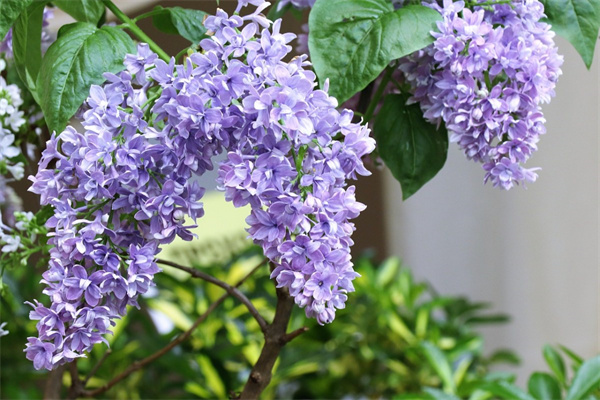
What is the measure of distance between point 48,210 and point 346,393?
95 cm

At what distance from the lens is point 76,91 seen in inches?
15.1

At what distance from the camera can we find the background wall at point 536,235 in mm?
1524


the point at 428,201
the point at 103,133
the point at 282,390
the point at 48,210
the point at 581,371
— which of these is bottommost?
the point at 428,201

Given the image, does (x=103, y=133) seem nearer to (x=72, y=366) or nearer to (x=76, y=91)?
(x=76, y=91)

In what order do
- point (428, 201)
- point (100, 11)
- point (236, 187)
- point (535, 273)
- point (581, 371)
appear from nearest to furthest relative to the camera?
1. point (236, 187)
2. point (100, 11)
3. point (581, 371)
4. point (535, 273)
5. point (428, 201)

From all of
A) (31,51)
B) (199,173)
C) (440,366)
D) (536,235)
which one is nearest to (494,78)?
(199,173)

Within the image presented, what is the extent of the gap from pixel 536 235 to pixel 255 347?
0.80 m

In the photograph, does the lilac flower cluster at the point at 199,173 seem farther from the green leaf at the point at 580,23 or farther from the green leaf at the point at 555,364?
the green leaf at the point at 555,364

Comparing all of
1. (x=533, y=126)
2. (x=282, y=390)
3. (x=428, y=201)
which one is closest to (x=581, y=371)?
(x=533, y=126)

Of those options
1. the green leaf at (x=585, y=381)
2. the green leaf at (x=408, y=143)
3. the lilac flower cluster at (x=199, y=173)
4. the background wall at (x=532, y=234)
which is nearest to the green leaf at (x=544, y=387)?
the green leaf at (x=585, y=381)

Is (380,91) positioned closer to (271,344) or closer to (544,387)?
(271,344)

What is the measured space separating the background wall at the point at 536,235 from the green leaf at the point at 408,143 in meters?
1.06

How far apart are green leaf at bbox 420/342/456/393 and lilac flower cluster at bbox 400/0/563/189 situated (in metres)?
0.54

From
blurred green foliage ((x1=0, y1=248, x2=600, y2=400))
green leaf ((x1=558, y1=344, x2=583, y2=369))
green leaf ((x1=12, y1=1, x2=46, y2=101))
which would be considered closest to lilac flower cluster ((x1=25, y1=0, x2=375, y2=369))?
green leaf ((x1=12, y1=1, x2=46, y2=101))
